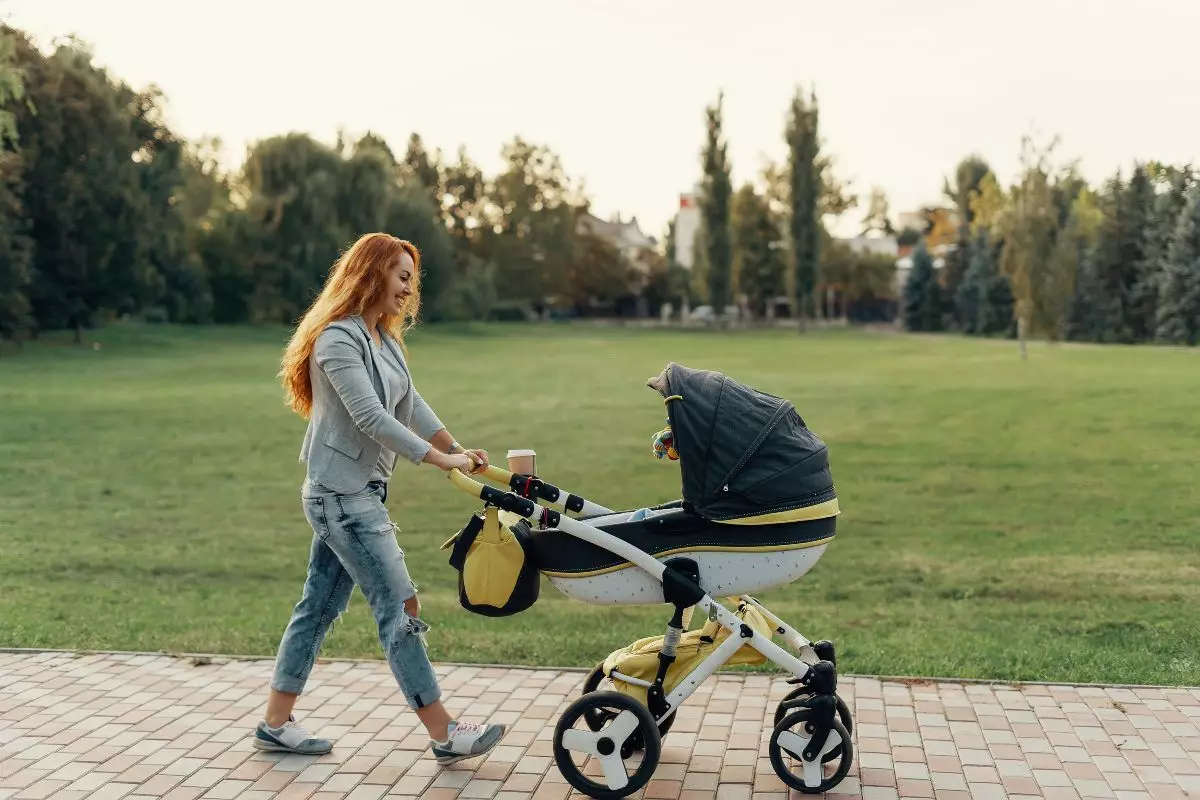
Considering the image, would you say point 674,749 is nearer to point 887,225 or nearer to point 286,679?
point 286,679

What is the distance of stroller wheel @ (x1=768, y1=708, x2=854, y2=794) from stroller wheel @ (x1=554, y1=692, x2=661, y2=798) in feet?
1.34

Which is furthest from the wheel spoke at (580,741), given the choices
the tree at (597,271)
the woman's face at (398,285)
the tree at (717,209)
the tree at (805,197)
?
the tree at (597,271)

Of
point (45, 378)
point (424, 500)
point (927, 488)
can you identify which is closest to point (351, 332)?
point (424, 500)

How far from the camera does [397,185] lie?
58.9 metres

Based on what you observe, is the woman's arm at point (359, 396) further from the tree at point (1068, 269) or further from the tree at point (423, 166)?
the tree at point (423, 166)

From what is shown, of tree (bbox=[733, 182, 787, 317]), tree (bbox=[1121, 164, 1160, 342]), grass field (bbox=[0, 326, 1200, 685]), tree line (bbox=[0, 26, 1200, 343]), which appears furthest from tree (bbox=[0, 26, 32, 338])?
tree (bbox=[733, 182, 787, 317])

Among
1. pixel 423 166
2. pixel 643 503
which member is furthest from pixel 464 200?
pixel 643 503

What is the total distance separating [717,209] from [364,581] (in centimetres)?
6531

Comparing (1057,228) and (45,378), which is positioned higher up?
(1057,228)

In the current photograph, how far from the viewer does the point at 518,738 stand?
15.5 ft

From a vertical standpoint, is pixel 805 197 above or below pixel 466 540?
above

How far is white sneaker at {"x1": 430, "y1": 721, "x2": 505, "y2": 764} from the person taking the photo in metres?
4.43

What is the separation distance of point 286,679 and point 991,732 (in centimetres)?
262

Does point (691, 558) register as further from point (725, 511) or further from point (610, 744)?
point (610, 744)
